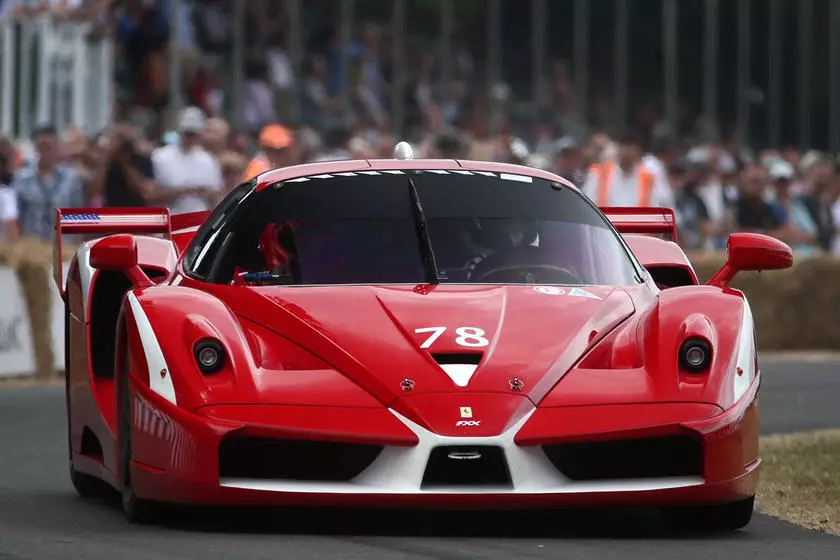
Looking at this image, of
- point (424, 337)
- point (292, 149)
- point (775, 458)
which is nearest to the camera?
point (424, 337)

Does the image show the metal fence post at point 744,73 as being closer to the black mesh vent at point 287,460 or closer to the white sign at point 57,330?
the white sign at point 57,330

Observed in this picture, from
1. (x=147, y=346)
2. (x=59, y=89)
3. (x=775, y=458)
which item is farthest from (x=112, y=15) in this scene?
(x=147, y=346)

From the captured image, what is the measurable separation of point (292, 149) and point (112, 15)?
4922 mm

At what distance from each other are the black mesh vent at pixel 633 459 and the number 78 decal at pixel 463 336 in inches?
17.9

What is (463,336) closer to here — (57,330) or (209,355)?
(209,355)

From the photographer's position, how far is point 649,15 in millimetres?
34562

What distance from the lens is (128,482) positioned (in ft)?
22.6

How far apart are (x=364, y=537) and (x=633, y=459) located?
0.84 metres

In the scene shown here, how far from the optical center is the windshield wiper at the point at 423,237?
7.40 m

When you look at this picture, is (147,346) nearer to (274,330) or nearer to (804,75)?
(274,330)

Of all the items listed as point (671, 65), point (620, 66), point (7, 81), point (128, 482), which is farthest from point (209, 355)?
point (671, 65)

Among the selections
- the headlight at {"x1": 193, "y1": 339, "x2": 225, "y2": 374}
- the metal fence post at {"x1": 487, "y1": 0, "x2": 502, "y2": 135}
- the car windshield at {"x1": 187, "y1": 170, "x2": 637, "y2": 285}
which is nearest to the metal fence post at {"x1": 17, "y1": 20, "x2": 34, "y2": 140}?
the metal fence post at {"x1": 487, "y1": 0, "x2": 502, "y2": 135}

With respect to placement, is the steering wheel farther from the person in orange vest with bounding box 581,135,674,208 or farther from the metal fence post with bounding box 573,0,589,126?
the metal fence post with bounding box 573,0,589,126

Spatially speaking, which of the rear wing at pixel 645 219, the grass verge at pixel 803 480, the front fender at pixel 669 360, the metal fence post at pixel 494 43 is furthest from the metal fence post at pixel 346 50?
the front fender at pixel 669 360
